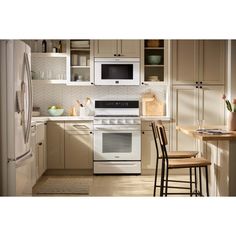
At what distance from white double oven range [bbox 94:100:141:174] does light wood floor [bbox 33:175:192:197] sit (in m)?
0.13

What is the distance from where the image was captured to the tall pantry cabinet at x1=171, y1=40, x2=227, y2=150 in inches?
244

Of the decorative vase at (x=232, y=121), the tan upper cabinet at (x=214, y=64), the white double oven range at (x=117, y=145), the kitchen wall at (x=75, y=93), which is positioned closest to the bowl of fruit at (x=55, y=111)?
the kitchen wall at (x=75, y=93)

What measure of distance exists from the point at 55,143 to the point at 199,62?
7.69ft

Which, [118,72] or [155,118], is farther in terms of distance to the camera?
[118,72]

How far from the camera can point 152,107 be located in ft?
21.7

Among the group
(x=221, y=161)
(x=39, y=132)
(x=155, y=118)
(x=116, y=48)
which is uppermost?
(x=116, y=48)

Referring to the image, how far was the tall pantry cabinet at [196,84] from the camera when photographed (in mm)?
6203

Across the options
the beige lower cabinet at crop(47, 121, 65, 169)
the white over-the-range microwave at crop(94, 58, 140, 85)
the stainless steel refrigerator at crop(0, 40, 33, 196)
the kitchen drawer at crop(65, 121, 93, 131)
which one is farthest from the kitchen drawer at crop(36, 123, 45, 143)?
the stainless steel refrigerator at crop(0, 40, 33, 196)

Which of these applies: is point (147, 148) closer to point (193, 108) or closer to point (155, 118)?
point (155, 118)

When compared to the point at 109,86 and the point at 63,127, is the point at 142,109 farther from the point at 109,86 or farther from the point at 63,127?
the point at 63,127

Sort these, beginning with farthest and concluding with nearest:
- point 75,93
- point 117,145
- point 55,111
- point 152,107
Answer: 1. point 75,93
2. point 152,107
3. point 55,111
4. point 117,145

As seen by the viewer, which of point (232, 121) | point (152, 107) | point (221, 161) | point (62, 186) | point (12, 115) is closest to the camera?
point (12, 115)

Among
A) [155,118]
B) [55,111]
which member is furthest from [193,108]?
[55,111]
